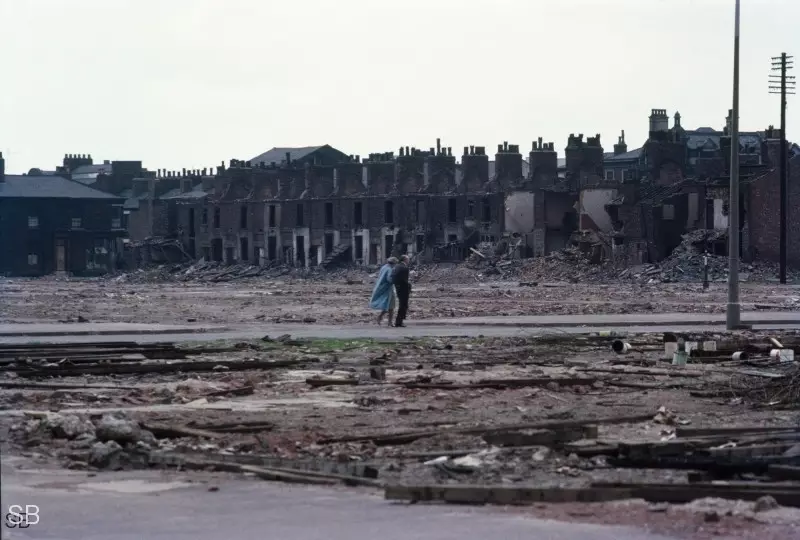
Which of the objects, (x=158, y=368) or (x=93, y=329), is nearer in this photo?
(x=158, y=368)

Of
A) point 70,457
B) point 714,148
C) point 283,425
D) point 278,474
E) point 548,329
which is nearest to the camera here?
point 278,474

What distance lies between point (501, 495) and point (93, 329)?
2207 centimetres

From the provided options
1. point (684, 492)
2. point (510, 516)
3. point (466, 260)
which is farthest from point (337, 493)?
point (466, 260)

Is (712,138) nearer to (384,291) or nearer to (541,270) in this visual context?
(541,270)

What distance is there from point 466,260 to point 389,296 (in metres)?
60.1

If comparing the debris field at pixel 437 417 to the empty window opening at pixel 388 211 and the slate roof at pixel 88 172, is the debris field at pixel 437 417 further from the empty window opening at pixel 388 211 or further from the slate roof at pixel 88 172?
the slate roof at pixel 88 172

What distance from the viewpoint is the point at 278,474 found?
10992mm

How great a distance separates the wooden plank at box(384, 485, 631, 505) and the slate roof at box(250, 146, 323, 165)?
362 feet

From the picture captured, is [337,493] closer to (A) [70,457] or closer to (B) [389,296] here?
(A) [70,457]

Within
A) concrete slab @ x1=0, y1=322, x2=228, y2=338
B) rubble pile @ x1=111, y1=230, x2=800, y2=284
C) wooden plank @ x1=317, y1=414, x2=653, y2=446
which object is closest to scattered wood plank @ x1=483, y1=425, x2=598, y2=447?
A: wooden plank @ x1=317, y1=414, x2=653, y2=446

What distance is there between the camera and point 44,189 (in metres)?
114

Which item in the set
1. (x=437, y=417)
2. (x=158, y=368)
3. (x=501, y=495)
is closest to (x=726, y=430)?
(x=437, y=417)

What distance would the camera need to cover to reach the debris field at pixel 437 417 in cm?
1092

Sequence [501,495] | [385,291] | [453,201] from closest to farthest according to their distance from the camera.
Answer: [501,495] → [385,291] → [453,201]
